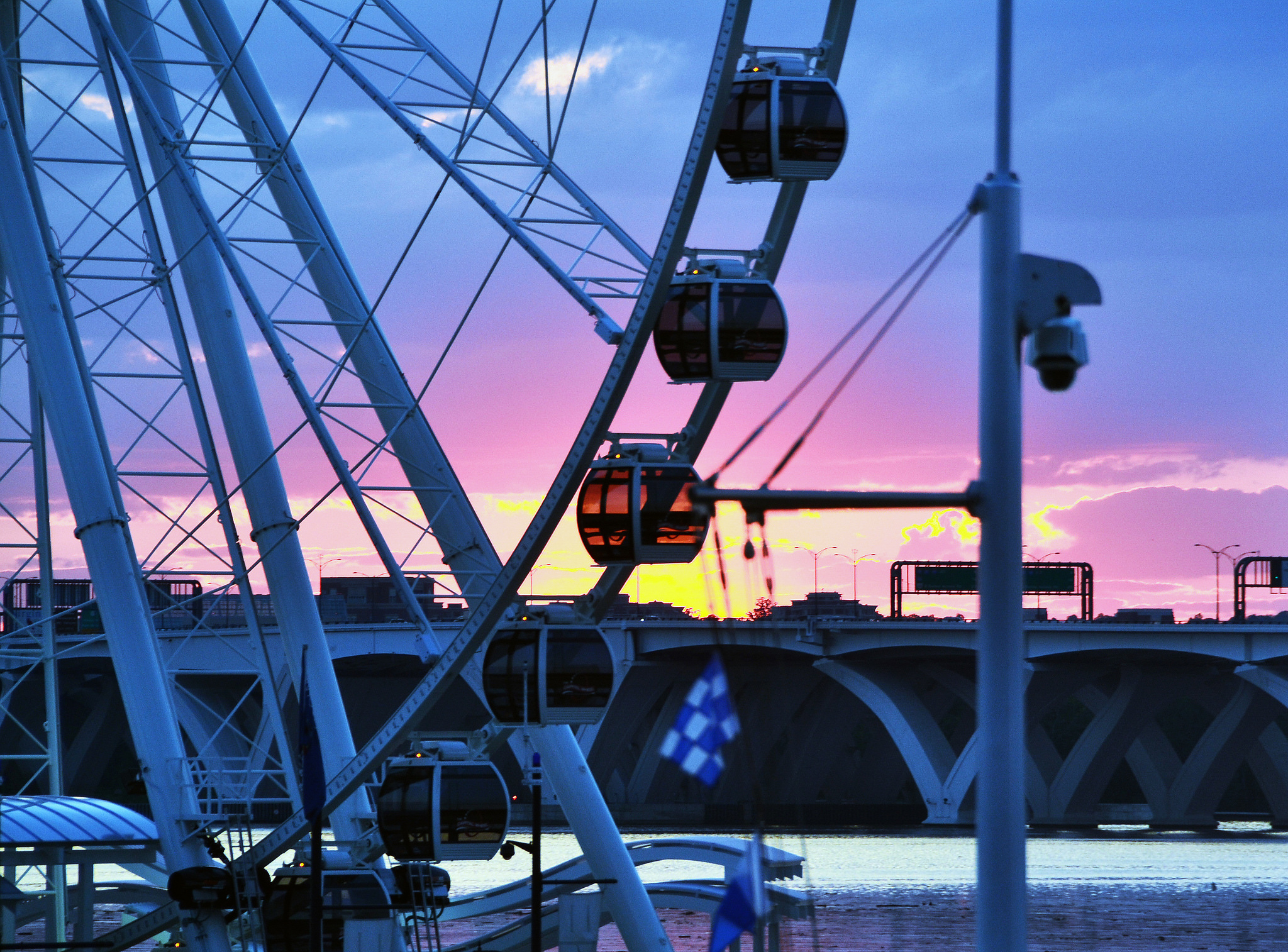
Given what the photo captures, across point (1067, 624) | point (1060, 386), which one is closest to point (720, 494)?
point (1060, 386)

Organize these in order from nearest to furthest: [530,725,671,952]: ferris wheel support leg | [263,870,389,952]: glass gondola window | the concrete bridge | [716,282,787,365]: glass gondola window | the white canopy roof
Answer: the white canopy roof
[716,282,787,365]: glass gondola window
[263,870,389,952]: glass gondola window
[530,725,671,952]: ferris wheel support leg
the concrete bridge

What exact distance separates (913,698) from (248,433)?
80.0 m

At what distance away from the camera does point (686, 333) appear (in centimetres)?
2741

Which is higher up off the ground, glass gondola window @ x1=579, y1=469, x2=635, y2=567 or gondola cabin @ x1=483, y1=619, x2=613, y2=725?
glass gondola window @ x1=579, y1=469, x2=635, y2=567

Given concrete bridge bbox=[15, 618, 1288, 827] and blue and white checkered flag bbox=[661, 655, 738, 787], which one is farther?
concrete bridge bbox=[15, 618, 1288, 827]

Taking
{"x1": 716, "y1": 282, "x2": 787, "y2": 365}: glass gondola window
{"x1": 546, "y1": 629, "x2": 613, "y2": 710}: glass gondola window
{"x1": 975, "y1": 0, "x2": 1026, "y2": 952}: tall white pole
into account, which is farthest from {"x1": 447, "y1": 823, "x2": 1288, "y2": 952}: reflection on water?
{"x1": 975, "y1": 0, "x2": 1026, "y2": 952}: tall white pole

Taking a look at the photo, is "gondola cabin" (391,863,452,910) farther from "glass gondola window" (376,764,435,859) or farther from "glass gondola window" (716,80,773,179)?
"glass gondola window" (716,80,773,179)

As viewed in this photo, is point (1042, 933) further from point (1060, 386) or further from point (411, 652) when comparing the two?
point (411, 652)

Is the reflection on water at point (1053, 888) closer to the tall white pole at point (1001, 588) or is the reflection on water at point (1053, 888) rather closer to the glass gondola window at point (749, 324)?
the glass gondola window at point (749, 324)

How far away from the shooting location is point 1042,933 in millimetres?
55250

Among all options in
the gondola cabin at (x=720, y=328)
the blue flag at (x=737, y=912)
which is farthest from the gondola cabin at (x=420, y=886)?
the blue flag at (x=737, y=912)

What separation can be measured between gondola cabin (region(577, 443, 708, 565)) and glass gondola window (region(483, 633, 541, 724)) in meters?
2.67

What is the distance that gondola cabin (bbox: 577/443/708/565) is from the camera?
2852 centimetres

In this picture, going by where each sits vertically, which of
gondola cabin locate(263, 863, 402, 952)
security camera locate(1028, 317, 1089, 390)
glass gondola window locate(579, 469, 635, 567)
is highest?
glass gondola window locate(579, 469, 635, 567)
